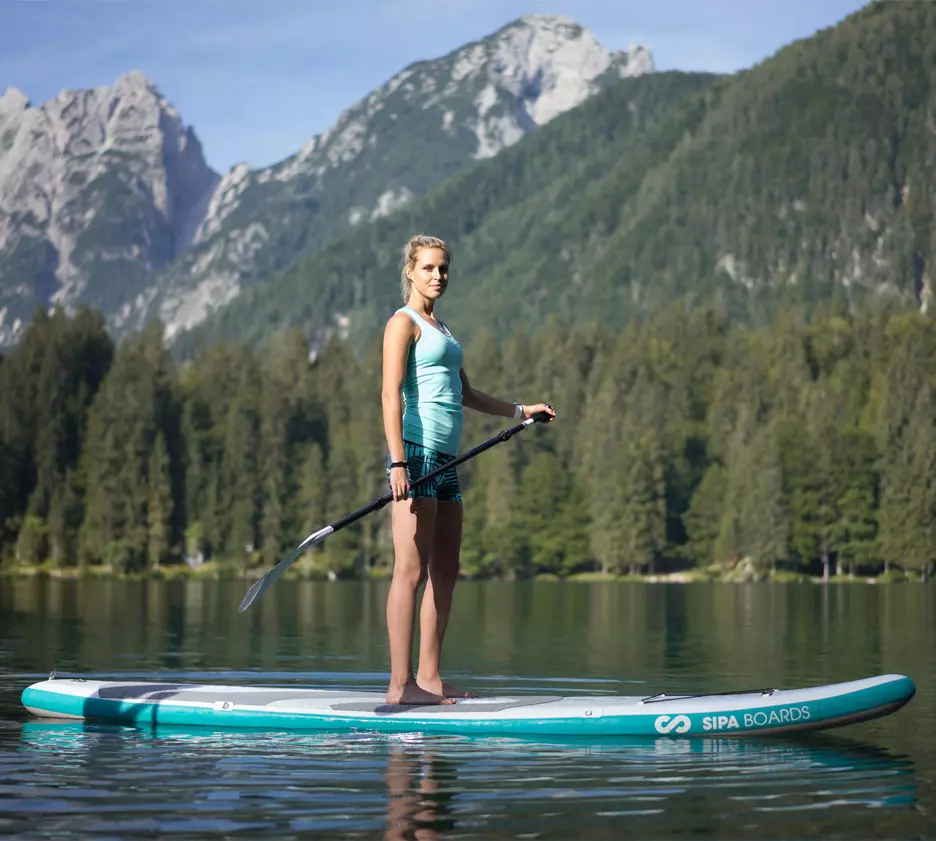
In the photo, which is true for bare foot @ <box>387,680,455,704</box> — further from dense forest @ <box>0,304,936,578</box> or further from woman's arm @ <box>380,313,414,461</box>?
dense forest @ <box>0,304,936,578</box>

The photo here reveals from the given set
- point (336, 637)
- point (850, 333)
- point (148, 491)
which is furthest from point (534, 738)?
point (850, 333)

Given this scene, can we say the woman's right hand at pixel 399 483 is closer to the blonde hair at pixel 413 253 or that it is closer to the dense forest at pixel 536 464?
the blonde hair at pixel 413 253

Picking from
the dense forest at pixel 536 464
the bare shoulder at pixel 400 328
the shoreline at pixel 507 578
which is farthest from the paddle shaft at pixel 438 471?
the dense forest at pixel 536 464

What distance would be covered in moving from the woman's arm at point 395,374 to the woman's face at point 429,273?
0.37 metres

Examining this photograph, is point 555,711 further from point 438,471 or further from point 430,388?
point 430,388

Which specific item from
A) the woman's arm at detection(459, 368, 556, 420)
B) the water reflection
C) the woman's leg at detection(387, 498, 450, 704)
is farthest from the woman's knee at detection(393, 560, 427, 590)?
the woman's arm at detection(459, 368, 556, 420)

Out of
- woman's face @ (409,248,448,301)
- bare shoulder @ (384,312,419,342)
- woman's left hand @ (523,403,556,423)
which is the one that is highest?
woman's face @ (409,248,448,301)

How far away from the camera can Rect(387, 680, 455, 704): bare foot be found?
13438mm

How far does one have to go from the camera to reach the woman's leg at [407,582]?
43.1 ft

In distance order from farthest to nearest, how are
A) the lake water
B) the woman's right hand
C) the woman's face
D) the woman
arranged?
the woman's face
the woman
the woman's right hand
the lake water

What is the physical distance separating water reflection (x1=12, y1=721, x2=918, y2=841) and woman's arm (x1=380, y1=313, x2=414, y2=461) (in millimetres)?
2289

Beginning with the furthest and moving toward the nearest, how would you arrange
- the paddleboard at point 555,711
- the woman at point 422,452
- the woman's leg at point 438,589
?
the woman's leg at point 438,589 → the woman at point 422,452 → the paddleboard at point 555,711

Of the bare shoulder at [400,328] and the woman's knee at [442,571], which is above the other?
the bare shoulder at [400,328]

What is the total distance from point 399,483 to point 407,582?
930mm
